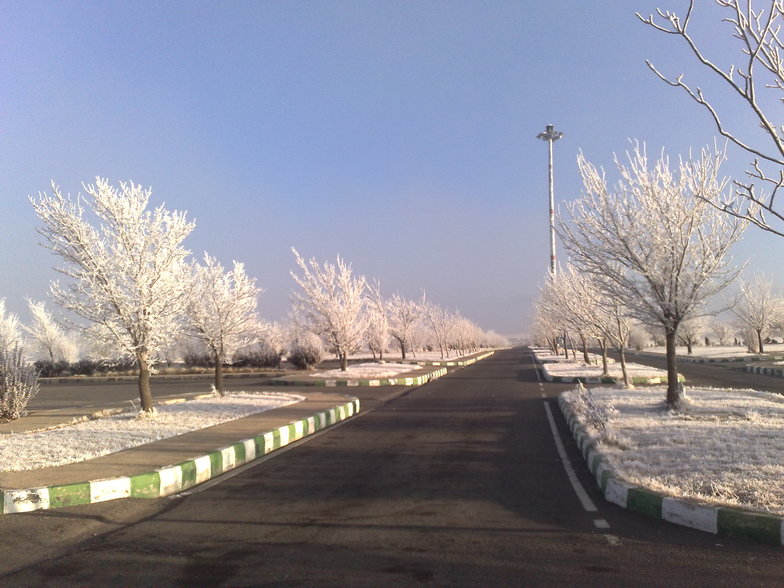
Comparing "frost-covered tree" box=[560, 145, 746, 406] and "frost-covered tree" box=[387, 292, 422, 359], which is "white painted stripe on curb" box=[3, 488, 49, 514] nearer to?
"frost-covered tree" box=[560, 145, 746, 406]

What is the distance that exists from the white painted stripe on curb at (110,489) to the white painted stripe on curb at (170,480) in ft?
1.37

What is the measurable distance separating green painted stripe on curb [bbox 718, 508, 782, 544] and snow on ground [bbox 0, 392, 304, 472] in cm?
818

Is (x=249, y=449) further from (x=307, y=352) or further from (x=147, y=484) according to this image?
(x=307, y=352)

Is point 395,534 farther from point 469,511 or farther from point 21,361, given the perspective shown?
point 21,361

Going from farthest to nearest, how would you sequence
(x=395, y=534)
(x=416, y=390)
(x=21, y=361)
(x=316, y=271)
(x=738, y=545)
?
(x=316, y=271) < (x=416, y=390) < (x=21, y=361) < (x=395, y=534) < (x=738, y=545)

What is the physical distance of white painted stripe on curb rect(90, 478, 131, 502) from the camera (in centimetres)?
734

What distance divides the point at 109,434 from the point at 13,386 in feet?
19.3

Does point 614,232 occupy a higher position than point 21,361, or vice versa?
point 614,232

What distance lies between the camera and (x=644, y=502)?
21.2 feet

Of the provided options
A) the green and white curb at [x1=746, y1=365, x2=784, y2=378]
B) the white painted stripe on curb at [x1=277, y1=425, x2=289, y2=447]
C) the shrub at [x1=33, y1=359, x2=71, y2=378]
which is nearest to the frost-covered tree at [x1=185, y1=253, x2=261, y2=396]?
the white painted stripe on curb at [x1=277, y1=425, x2=289, y2=447]

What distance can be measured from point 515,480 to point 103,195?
1002 centimetres

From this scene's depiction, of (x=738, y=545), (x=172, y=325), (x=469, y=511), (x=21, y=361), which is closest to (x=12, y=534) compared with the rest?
(x=469, y=511)

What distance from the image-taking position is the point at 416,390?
24.2 m

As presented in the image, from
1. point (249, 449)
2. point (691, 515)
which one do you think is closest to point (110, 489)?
point (249, 449)
